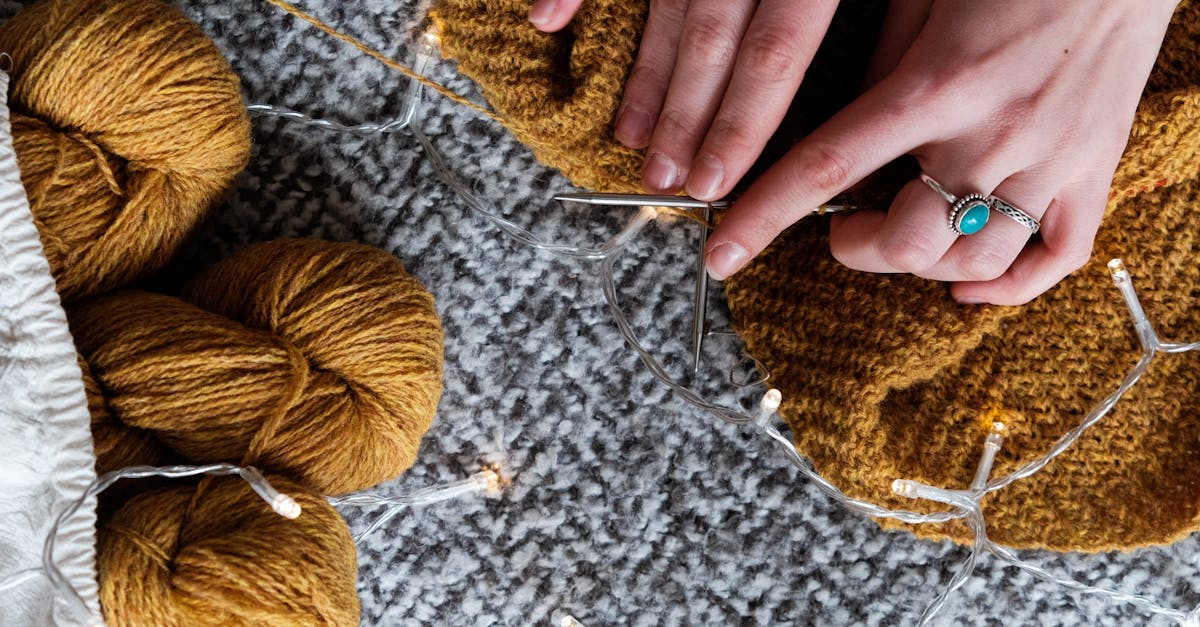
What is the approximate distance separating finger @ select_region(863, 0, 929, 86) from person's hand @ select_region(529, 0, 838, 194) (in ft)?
0.25

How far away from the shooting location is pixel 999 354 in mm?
822

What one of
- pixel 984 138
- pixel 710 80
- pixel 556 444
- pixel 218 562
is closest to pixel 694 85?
pixel 710 80

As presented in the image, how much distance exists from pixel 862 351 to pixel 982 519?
0.18 m

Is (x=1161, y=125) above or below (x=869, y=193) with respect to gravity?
above

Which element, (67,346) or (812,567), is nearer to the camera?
(67,346)

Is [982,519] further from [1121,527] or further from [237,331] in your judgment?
[237,331]

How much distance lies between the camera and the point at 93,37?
66cm

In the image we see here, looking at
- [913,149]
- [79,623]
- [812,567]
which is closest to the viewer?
[79,623]

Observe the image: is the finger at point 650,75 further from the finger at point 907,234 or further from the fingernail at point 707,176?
the finger at point 907,234

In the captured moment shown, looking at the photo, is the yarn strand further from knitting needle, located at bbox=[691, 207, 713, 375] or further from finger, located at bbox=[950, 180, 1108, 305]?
finger, located at bbox=[950, 180, 1108, 305]

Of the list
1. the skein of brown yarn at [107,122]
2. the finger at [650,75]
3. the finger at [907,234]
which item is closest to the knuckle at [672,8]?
the finger at [650,75]

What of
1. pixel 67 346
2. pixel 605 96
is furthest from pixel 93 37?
pixel 605 96

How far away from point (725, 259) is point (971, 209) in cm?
18

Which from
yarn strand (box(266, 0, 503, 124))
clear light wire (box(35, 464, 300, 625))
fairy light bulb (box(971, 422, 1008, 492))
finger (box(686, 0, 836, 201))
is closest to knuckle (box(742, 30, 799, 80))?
finger (box(686, 0, 836, 201))
